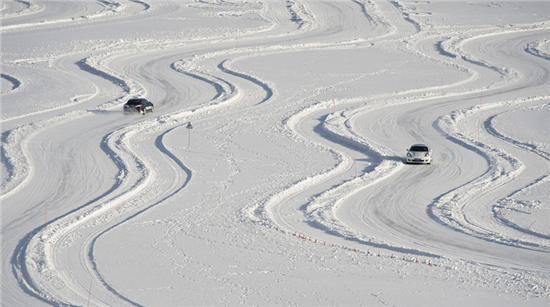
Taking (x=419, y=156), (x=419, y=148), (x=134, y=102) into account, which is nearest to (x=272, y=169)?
(x=419, y=156)

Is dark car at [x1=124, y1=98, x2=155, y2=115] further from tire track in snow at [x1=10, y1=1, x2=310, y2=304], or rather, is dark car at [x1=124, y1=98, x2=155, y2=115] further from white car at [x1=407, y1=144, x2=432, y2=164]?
white car at [x1=407, y1=144, x2=432, y2=164]

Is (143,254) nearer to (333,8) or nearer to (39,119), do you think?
(39,119)

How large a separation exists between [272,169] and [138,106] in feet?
44.9

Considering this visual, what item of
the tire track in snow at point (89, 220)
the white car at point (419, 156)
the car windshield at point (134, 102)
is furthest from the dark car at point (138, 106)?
the white car at point (419, 156)

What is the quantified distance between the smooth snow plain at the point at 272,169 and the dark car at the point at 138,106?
52 cm

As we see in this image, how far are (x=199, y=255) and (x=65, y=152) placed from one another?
1481 cm

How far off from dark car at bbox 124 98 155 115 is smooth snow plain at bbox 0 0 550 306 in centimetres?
52

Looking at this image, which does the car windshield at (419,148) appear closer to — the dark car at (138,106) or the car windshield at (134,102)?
the dark car at (138,106)

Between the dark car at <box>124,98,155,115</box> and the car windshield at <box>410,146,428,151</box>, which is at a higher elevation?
the car windshield at <box>410,146,428,151</box>

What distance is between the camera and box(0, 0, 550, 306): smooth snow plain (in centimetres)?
1712

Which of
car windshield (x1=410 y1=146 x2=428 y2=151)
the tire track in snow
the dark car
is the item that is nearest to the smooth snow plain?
the tire track in snow

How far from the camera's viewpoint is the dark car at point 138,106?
1503 inches

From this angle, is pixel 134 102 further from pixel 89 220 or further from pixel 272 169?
pixel 89 220

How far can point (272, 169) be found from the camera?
28125mm
